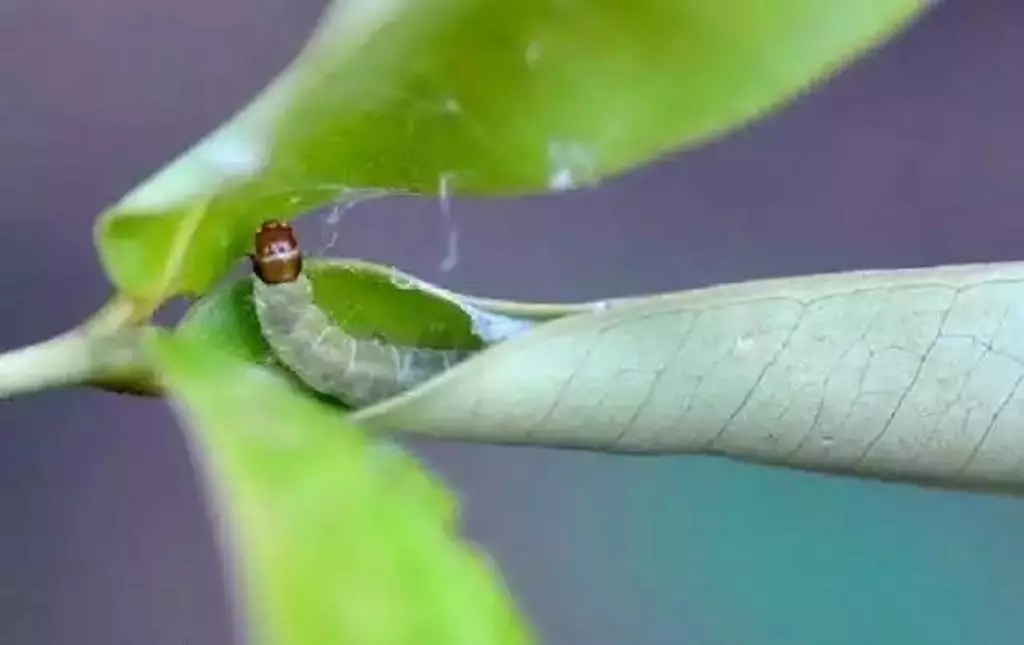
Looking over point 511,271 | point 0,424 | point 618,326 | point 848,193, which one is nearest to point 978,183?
point 848,193

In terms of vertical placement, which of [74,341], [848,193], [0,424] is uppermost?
[848,193]

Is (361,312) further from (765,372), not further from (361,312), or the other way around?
(765,372)

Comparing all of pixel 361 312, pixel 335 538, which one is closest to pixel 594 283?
pixel 361 312

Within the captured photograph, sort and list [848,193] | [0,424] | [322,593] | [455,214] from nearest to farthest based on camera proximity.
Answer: [322,593], [0,424], [455,214], [848,193]

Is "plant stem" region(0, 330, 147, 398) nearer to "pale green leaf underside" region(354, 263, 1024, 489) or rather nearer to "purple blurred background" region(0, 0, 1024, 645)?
"pale green leaf underside" region(354, 263, 1024, 489)

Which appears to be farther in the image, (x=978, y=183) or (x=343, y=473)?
(x=978, y=183)

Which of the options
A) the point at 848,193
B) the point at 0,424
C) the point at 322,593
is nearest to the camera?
the point at 322,593

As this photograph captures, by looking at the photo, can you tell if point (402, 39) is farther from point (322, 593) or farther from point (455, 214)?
point (455, 214)
